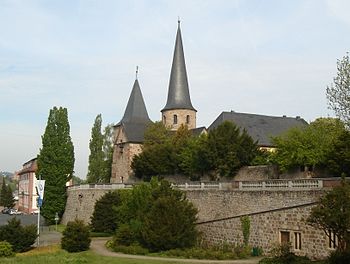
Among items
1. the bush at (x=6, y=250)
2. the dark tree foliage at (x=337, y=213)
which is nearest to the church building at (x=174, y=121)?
the bush at (x=6, y=250)

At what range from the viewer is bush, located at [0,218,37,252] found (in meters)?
30.7

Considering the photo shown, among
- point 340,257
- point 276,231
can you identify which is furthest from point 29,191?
point 340,257

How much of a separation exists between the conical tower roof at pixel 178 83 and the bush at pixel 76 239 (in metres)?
43.2

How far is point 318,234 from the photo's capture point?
22438 mm

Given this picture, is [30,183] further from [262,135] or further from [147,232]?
[147,232]

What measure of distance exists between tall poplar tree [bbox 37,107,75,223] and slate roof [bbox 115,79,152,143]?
1415cm

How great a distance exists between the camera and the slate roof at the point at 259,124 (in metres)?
63.2

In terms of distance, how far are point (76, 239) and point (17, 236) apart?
4.47m

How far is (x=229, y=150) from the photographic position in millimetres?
42969

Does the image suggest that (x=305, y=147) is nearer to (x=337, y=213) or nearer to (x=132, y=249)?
(x=132, y=249)

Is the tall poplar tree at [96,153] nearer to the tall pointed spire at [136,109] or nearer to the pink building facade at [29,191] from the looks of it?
the tall pointed spire at [136,109]

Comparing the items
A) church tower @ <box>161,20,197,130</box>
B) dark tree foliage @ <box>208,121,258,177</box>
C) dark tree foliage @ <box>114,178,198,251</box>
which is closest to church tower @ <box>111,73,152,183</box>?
church tower @ <box>161,20,197,130</box>

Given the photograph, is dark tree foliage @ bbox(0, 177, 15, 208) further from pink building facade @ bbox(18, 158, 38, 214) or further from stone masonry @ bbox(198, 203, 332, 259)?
stone masonry @ bbox(198, 203, 332, 259)

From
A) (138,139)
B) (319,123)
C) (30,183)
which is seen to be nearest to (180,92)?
(138,139)
